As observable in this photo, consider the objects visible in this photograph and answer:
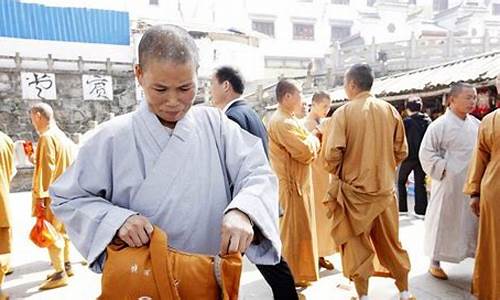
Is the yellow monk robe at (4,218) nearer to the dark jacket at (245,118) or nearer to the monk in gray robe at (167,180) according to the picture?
the dark jacket at (245,118)

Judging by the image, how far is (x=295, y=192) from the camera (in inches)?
136

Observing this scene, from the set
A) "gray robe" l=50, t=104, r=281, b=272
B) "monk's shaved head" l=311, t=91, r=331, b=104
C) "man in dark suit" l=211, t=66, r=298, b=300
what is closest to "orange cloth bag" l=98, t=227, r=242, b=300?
"gray robe" l=50, t=104, r=281, b=272

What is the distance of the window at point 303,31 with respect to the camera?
2809cm

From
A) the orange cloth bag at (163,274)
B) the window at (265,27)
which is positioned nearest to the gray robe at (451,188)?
the orange cloth bag at (163,274)

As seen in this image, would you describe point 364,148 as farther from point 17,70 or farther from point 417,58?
point 17,70

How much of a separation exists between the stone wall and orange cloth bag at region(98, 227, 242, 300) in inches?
685

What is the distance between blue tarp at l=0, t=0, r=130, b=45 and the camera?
16109 mm

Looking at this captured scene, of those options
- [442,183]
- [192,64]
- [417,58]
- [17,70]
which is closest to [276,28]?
[417,58]

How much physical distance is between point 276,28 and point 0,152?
25.7 m

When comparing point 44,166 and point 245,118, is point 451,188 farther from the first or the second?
point 44,166

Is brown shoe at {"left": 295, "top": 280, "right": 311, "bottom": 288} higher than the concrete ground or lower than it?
higher

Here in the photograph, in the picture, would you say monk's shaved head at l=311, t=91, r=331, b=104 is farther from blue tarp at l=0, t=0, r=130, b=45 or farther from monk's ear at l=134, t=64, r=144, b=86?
blue tarp at l=0, t=0, r=130, b=45

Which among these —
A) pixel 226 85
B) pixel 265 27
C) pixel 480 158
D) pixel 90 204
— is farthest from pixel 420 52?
pixel 90 204

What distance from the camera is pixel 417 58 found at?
15055mm
